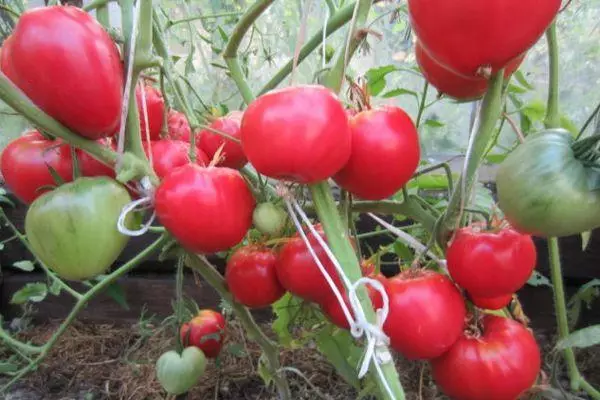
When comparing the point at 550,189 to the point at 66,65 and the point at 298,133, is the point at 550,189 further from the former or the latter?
the point at 66,65

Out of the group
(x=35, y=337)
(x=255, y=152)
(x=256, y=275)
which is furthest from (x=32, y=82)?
(x=35, y=337)

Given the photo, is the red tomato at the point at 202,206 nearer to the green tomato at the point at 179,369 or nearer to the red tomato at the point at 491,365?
the red tomato at the point at 491,365

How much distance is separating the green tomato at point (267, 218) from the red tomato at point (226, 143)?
119mm

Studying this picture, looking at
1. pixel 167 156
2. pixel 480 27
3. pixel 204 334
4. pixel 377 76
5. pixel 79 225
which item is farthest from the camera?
pixel 204 334

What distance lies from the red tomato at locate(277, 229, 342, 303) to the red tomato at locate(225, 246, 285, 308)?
4cm

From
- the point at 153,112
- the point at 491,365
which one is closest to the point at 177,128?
the point at 153,112

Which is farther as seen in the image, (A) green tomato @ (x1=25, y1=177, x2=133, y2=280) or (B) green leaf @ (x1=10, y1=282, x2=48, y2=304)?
(B) green leaf @ (x1=10, y1=282, x2=48, y2=304)

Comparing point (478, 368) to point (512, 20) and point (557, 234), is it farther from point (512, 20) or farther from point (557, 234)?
point (512, 20)

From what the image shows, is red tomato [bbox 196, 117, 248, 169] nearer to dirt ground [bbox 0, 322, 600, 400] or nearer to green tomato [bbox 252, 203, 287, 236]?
green tomato [bbox 252, 203, 287, 236]

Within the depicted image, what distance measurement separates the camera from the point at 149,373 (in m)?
0.99

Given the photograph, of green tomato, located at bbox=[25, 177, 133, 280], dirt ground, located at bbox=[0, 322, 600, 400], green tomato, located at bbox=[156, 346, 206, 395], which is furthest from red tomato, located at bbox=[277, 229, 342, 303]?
dirt ground, located at bbox=[0, 322, 600, 400]

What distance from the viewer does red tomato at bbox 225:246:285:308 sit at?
533mm

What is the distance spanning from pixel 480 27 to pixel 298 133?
0.38 ft

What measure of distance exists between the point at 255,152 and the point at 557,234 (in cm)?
20
